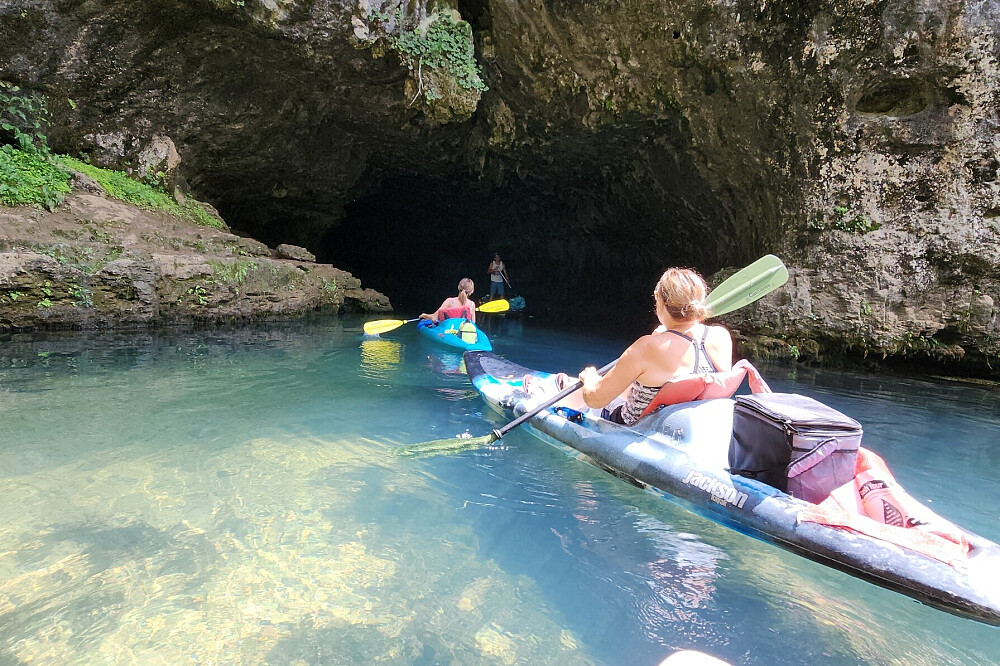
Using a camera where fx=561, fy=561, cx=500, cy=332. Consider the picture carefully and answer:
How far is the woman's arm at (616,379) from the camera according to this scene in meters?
3.00

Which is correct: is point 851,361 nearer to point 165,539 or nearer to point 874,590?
point 874,590

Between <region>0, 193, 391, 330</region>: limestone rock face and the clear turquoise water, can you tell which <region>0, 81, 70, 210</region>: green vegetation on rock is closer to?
<region>0, 193, 391, 330</region>: limestone rock face

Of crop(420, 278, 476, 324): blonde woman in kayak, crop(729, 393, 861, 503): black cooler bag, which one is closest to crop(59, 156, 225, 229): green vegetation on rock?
crop(420, 278, 476, 324): blonde woman in kayak

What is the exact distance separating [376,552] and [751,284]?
2830 mm

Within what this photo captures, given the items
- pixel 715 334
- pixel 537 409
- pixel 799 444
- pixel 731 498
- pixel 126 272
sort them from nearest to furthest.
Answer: pixel 799 444, pixel 731 498, pixel 715 334, pixel 537 409, pixel 126 272

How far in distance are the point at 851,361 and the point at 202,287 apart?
30.7ft

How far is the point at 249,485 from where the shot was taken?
297 centimetres

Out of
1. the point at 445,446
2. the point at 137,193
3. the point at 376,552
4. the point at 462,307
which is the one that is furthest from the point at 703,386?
the point at 137,193

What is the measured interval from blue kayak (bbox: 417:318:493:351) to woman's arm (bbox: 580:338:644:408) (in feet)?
13.6

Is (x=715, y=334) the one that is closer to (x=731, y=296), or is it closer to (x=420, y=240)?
(x=731, y=296)

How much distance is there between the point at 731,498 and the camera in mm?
2537

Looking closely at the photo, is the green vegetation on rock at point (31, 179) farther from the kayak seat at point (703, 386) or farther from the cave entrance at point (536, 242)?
the kayak seat at point (703, 386)

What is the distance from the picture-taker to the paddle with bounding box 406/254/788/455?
12.0ft

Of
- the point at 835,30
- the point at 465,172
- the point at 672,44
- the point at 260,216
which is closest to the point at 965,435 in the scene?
the point at 835,30
